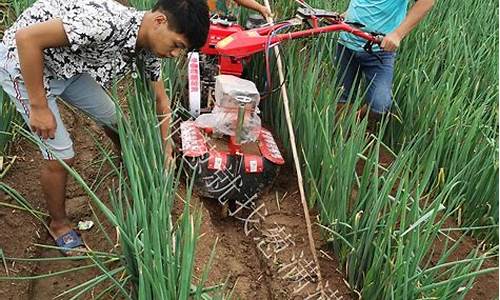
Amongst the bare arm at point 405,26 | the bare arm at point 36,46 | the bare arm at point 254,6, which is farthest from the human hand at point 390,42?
the bare arm at point 36,46

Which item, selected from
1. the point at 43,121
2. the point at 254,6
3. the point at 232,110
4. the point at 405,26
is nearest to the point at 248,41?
the point at 232,110

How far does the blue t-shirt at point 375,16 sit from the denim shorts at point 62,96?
1277mm

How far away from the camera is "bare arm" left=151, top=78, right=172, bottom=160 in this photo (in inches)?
86.5

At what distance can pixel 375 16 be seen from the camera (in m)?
2.91

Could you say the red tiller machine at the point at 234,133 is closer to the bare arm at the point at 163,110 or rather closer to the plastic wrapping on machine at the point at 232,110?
the plastic wrapping on machine at the point at 232,110

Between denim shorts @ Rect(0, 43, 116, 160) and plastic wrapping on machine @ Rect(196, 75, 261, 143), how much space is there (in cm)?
41

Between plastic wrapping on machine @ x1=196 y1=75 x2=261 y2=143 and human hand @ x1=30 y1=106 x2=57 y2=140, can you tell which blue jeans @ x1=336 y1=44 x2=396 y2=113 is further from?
human hand @ x1=30 y1=106 x2=57 y2=140

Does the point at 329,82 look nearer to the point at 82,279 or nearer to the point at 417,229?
the point at 417,229

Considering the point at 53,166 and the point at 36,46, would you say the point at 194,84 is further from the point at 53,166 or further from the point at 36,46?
the point at 36,46

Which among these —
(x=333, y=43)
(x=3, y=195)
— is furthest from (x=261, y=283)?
(x=333, y=43)

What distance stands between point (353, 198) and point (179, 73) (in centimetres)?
99

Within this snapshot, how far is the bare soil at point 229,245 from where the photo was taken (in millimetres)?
2131

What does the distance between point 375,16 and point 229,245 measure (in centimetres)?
135

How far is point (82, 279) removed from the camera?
7.11 ft
